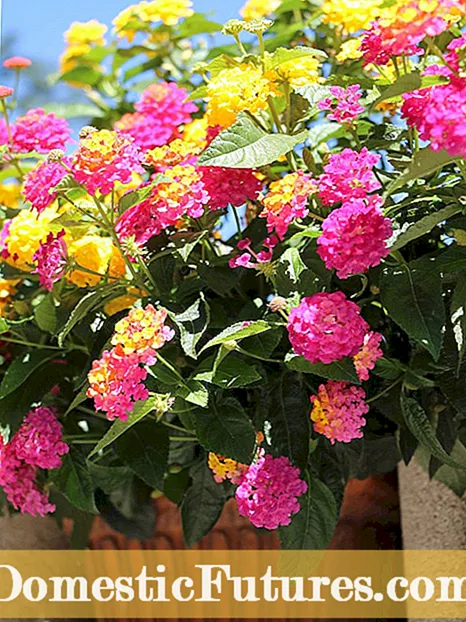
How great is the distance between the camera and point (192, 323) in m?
0.85

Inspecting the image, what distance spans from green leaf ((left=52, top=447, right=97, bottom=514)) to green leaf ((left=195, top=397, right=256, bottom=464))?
7.4 inches

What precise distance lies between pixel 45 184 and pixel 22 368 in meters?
0.21

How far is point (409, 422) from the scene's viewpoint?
842 mm

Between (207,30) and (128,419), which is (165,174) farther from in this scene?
(207,30)

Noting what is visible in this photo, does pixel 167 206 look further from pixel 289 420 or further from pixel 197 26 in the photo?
pixel 197 26

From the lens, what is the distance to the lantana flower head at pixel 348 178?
77 centimetres

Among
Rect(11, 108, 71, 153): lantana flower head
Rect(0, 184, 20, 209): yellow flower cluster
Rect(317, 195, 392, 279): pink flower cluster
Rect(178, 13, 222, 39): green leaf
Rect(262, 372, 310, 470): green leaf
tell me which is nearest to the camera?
Rect(317, 195, 392, 279): pink flower cluster

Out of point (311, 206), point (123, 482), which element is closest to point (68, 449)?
point (123, 482)

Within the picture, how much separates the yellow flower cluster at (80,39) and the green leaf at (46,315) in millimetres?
611

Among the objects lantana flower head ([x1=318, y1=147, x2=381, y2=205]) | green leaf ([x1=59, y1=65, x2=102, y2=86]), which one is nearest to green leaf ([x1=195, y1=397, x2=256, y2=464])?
lantana flower head ([x1=318, y1=147, x2=381, y2=205])

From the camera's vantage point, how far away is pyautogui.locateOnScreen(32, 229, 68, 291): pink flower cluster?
0.89 meters

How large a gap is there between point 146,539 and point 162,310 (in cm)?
43

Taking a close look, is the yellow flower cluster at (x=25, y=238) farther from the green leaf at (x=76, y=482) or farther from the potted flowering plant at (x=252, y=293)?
the green leaf at (x=76, y=482)

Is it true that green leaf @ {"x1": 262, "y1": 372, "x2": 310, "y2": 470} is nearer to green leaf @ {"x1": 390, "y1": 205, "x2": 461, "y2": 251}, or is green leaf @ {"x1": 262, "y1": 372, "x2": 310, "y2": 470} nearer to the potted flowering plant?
→ the potted flowering plant
